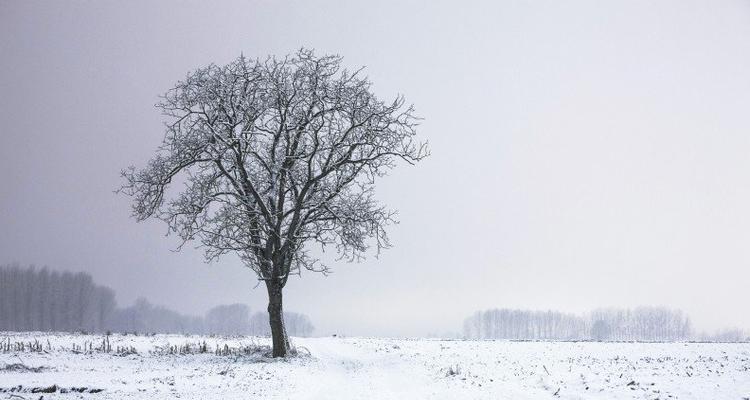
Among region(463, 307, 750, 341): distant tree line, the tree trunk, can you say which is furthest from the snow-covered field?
region(463, 307, 750, 341): distant tree line

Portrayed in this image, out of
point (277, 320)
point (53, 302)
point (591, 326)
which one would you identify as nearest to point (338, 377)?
point (277, 320)

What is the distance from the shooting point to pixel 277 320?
870 inches

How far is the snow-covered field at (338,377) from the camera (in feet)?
41.5

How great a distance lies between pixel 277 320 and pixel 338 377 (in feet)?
19.2

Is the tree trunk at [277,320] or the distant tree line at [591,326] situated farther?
the distant tree line at [591,326]

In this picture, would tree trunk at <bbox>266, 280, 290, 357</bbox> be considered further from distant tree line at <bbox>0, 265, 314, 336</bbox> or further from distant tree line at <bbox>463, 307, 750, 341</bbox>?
distant tree line at <bbox>463, 307, 750, 341</bbox>

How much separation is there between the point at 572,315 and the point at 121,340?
178835mm

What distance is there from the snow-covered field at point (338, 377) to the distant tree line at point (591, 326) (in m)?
141

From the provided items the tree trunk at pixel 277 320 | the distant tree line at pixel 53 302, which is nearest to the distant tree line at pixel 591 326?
the distant tree line at pixel 53 302

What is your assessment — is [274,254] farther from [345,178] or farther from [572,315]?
[572,315]

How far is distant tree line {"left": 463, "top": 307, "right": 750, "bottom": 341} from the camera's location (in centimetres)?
15550

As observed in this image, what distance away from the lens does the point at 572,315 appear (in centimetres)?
17788

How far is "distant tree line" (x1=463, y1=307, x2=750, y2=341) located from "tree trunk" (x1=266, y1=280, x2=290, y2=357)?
5601 inches

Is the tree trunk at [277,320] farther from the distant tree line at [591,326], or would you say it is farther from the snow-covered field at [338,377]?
the distant tree line at [591,326]
